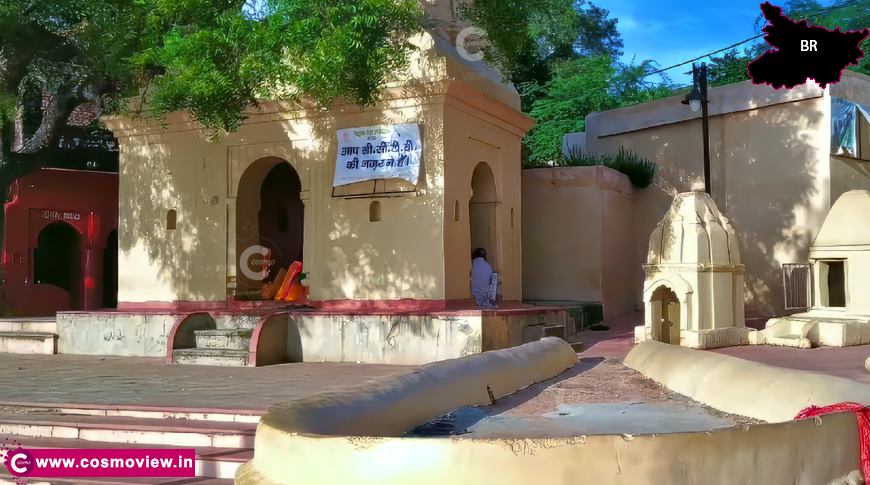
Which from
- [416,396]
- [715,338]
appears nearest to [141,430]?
[416,396]

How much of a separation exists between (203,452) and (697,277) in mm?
8139

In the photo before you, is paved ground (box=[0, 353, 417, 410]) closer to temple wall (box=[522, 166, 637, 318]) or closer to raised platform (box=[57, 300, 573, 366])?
raised platform (box=[57, 300, 573, 366])

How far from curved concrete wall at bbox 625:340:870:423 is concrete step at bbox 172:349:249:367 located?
5.85m

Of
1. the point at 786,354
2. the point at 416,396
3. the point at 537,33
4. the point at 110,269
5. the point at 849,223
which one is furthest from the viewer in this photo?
the point at 537,33

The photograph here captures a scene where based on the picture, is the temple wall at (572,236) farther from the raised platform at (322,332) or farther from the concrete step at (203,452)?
the concrete step at (203,452)

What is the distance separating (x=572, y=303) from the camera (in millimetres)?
15297

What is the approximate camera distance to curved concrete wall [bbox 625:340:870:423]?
4672 millimetres

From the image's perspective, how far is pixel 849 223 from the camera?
1220 centimetres

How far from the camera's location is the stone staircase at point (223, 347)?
10703 mm

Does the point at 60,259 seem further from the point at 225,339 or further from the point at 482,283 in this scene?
the point at 482,283

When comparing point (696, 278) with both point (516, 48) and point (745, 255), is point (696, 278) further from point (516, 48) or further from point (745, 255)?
point (745, 255)

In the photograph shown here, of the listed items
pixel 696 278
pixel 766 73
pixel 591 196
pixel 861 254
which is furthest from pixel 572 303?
pixel 766 73

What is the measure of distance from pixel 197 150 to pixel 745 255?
12.0 metres

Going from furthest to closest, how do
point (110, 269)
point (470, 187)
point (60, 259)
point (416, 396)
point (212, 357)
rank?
point (110, 269) < point (60, 259) < point (470, 187) < point (212, 357) < point (416, 396)
